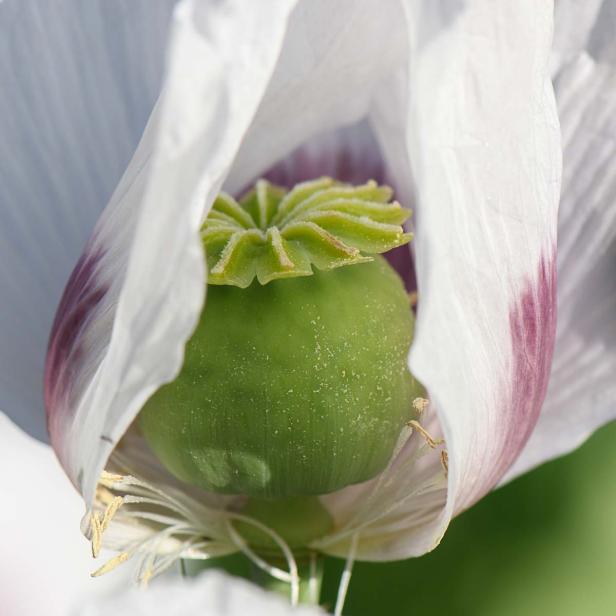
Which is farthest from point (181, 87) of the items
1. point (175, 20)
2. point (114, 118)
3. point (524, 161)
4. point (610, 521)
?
point (610, 521)

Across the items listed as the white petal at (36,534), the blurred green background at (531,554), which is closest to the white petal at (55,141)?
the blurred green background at (531,554)

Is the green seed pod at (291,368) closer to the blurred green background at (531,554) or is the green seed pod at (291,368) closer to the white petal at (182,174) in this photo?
the white petal at (182,174)

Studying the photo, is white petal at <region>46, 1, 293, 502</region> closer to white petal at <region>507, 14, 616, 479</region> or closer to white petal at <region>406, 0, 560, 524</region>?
white petal at <region>406, 0, 560, 524</region>

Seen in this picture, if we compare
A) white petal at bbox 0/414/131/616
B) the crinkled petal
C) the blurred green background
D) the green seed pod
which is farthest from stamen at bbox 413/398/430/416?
white petal at bbox 0/414/131/616

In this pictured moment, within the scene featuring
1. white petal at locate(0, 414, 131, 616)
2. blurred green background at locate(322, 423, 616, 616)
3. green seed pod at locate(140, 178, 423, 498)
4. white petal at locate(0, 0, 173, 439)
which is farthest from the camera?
white petal at locate(0, 414, 131, 616)

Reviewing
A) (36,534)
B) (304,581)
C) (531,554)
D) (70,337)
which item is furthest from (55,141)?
(36,534)

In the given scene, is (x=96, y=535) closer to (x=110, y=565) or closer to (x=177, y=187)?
(x=110, y=565)
